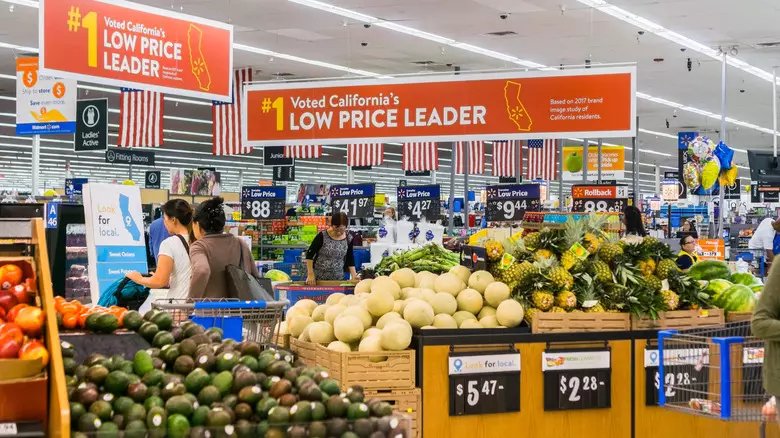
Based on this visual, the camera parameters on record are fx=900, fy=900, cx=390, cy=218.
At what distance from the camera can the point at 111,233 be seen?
8.90m

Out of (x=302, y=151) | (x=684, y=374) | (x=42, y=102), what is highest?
(x=42, y=102)

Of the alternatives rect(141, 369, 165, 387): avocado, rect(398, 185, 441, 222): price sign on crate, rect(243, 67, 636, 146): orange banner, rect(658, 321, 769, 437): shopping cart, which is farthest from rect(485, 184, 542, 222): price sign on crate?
rect(141, 369, 165, 387): avocado

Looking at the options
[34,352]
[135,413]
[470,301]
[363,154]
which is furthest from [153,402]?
[363,154]

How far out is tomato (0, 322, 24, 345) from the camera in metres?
2.63

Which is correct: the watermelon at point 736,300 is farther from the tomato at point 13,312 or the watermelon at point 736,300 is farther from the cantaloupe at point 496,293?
the tomato at point 13,312

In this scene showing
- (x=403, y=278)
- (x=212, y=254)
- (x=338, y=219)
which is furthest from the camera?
(x=338, y=219)

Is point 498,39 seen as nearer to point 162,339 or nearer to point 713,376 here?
point 713,376

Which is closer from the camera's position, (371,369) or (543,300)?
(371,369)

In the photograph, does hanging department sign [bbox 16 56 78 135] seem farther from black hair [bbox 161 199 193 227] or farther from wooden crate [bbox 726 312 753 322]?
wooden crate [bbox 726 312 753 322]

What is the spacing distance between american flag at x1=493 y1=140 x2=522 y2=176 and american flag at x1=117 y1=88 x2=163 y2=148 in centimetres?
912

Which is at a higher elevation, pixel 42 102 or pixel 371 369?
pixel 42 102

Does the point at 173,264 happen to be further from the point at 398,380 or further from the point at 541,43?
the point at 541,43

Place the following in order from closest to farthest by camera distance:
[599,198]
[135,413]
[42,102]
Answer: [135,413] < [42,102] < [599,198]

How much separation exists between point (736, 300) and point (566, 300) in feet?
4.04
